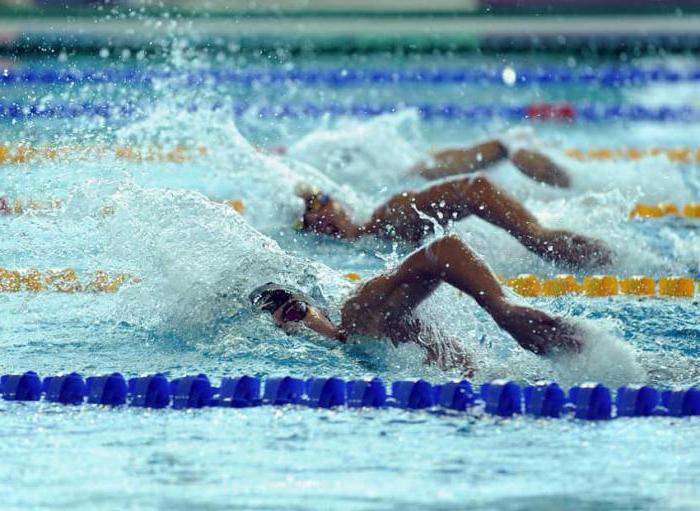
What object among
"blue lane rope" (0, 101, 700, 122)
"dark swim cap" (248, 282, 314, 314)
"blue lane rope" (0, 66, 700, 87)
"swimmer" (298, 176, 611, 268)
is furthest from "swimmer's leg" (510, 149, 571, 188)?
"blue lane rope" (0, 66, 700, 87)

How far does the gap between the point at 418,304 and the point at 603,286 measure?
1.24m

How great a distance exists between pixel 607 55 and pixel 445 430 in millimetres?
7461

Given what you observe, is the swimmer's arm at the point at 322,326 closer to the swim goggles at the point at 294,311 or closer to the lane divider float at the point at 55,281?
the swim goggles at the point at 294,311

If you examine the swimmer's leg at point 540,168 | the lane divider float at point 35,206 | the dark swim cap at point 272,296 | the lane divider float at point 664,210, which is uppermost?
the swimmer's leg at point 540,168

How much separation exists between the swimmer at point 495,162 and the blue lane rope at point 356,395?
231 centimetres

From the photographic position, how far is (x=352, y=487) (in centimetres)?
249

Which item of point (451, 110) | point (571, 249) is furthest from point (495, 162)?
point (451, 110)

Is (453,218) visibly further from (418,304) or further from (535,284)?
(418,304)

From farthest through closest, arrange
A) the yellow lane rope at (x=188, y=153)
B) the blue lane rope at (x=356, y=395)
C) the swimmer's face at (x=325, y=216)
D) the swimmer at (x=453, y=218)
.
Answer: the yellow lane rope at (x=188, y=153), the swimmer's face at (x=325, y=216), the swimmer at (x=453, y=218), the blue lane rope at (x=356, y=395)

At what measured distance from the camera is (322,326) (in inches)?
132

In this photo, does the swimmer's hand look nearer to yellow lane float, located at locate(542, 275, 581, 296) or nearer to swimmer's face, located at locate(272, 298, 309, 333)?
swimmer's face, located at locate(272, 298, 309, 333)

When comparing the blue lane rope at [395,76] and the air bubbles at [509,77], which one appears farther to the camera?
the air bubbles at [509,77]

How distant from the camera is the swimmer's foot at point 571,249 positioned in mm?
4305

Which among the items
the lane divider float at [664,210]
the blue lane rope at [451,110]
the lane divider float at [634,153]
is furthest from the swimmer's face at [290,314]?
the blue lane rope at [451,110]
